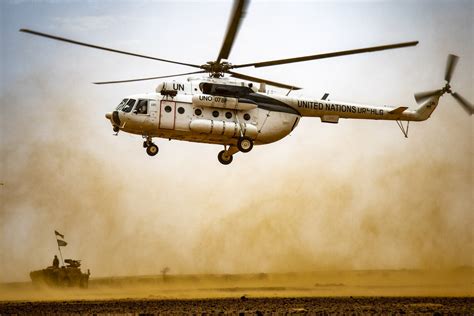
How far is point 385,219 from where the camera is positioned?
42.8 metres

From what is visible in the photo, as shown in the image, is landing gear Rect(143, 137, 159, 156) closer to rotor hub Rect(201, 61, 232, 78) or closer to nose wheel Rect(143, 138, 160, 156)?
nose wheel Rect(143, 138, 160, 156)

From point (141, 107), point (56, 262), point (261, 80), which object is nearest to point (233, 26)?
point (261, 80)

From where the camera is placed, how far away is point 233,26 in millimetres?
30234

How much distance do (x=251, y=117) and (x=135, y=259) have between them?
10717 millimetres

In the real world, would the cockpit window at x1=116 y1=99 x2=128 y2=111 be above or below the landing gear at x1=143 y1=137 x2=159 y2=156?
above

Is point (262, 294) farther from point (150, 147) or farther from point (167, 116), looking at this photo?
point (167, 116)

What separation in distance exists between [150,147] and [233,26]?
7353mm

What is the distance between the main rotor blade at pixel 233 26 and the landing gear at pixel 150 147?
4072 millimetres

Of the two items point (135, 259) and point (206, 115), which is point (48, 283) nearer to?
point (135, 259)

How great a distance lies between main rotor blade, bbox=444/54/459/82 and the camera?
38.8 metres

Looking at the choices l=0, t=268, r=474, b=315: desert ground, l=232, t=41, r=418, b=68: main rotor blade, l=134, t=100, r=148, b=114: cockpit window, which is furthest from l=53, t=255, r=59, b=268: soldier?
l=232, t=41, r=418, b=68: main rotor blade

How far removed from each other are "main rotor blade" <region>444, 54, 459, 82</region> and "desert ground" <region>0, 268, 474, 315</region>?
833 cm

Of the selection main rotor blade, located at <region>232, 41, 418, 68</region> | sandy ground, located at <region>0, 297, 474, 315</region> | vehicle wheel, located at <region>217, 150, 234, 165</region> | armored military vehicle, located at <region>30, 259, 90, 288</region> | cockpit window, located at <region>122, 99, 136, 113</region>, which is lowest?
sandy ground, located at <region>0, 297, 474, 315</region>

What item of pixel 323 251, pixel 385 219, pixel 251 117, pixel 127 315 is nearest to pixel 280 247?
pixel 323 251
